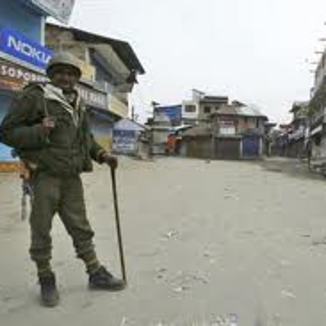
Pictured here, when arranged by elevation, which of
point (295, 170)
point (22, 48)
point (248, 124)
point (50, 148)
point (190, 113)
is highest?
point (190, 113)

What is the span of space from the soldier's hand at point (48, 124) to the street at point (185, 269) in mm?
1362

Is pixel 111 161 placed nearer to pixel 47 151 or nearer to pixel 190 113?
pixel 47 151

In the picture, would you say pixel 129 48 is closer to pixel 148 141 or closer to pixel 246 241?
pixel 148 141

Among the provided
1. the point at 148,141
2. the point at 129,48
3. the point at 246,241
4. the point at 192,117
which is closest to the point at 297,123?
the point at 192,117

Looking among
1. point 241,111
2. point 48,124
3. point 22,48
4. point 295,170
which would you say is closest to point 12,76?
point 22,48

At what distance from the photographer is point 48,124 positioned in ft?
18.2

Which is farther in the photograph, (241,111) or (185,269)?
(241,111)

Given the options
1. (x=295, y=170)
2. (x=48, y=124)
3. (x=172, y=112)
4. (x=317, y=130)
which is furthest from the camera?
(x=172, y=112)

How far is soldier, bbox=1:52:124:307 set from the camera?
18.6 ft

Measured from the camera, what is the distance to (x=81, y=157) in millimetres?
5961

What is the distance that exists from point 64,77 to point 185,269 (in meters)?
2.41

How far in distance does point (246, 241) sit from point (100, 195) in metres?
6.35

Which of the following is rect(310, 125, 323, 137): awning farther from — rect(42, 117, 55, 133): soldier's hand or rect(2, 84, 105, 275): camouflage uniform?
rect(42, 117, 55, 133): soldier's hand

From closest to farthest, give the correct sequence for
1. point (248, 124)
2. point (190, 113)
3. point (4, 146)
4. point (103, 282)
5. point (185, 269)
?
point (103, 282), point (185, 269), point (4, 146), point (248, 124), point (190, 113)
